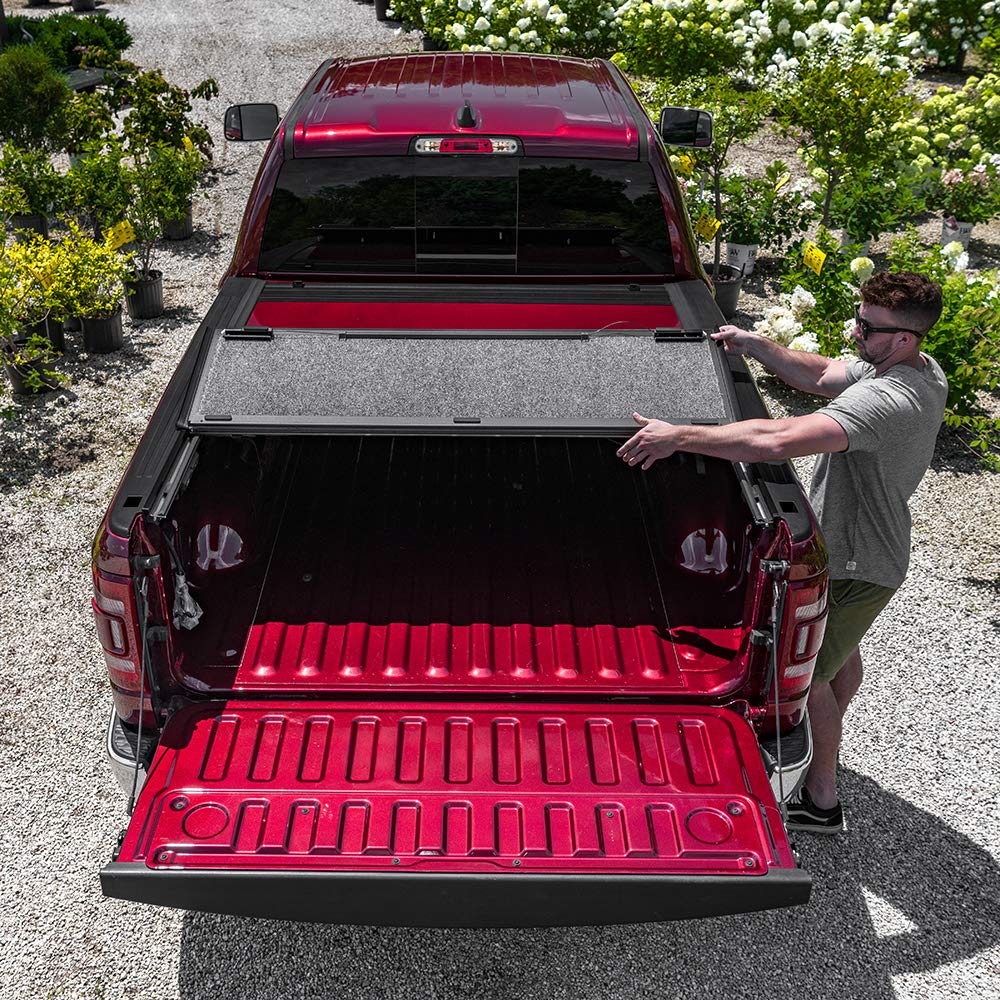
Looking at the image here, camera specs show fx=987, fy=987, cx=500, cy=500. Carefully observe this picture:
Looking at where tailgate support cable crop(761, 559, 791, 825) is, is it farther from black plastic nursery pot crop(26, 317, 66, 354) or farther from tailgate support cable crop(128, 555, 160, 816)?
black plastic nursery pot crop(26, 317, 66, 354)

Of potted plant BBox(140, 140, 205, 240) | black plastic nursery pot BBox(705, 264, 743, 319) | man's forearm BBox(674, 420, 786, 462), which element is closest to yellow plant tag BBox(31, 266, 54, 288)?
potted plant BBox(140, 140, 205, 240)

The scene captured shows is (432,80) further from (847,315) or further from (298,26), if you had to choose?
(298,26)

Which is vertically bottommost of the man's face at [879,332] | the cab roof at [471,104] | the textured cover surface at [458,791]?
the textured cover surface at [458,791]

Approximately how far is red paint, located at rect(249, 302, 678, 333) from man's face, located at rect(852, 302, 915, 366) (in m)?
0.85

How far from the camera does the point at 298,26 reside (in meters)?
19.9

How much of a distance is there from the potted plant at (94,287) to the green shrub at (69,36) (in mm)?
10072

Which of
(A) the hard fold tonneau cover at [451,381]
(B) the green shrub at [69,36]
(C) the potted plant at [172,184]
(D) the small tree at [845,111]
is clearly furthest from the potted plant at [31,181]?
(B) the green shrub at [69,36]

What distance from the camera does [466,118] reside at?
15.2 ft

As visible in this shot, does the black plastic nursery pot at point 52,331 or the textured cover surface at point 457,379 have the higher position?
the textured cover surface at point 457,379

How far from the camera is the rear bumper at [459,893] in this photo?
270 centimetres

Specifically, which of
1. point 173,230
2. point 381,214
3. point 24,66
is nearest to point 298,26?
point 24,66

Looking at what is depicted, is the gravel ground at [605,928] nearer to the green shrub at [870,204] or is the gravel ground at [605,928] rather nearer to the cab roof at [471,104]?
the cab roof at [471,104]

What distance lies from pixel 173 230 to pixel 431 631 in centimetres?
820

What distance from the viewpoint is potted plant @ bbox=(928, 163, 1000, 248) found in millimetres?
9867
